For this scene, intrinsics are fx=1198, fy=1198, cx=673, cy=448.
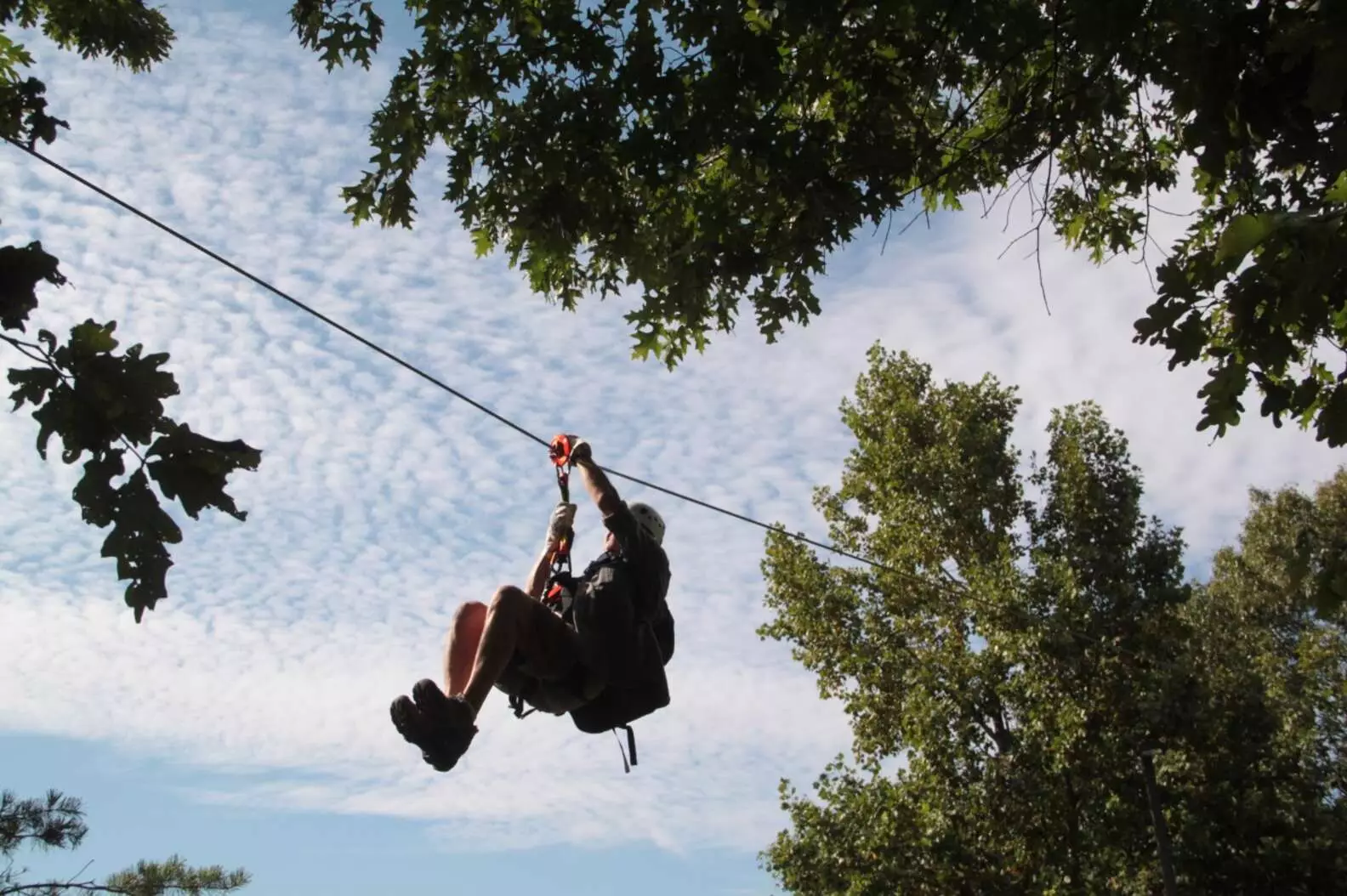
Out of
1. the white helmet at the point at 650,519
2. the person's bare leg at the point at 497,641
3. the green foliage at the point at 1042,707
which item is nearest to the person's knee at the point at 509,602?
the person's bare leg at the point at 497,641

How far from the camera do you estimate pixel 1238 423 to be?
3.46m

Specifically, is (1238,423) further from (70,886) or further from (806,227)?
(70,886)

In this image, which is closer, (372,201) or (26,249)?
Answer: (26,249)

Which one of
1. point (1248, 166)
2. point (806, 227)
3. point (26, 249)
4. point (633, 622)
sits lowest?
point (26, 249)

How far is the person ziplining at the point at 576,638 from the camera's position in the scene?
17.1 feet

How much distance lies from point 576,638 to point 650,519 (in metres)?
0.84

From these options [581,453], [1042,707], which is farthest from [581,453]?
[1042,707]

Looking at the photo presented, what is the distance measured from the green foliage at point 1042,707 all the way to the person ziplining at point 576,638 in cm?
1254

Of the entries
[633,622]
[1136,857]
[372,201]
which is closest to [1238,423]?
[633,622]

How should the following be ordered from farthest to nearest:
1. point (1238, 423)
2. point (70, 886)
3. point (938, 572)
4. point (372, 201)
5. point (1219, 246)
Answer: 1. point (938, 572)
2. point (70, 886)
3. point (372, 201)
4. point (1238, 423)
5. point (1219, 246)

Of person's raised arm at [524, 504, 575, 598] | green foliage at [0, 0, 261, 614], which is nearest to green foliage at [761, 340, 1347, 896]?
person's raised arm at [524, 504, 575, 598]

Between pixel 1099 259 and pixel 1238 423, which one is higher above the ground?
pixel 1099 259

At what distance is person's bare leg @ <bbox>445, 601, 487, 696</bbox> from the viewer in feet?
17.8

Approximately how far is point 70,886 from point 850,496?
15.7 meters
